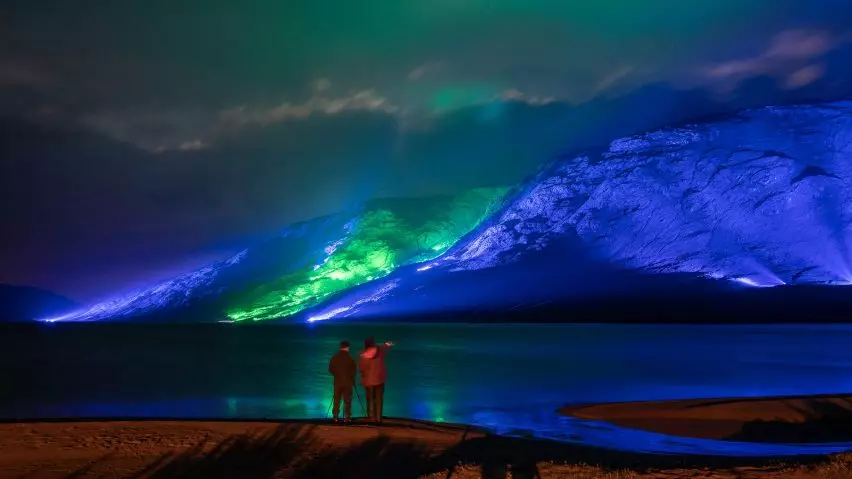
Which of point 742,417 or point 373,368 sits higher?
point 373,368

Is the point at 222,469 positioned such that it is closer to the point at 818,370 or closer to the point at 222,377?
A: the point at 222,377

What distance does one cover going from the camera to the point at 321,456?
1920 centimetres

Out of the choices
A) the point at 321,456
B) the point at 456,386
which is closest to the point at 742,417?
the point at 321,456

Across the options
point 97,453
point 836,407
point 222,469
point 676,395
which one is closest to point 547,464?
point 222,469

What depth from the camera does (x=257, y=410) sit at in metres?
35.2

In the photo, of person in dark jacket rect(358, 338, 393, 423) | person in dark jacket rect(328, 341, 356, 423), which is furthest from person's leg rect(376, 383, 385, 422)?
person in dark jacket rect(328, 341, 356, 423)

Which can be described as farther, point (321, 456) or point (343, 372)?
point (343, 372)

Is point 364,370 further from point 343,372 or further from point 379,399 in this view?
point 379,399

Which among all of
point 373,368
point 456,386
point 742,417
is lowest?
point 742,417

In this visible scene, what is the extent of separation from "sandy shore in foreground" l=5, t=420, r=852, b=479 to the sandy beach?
0.03m

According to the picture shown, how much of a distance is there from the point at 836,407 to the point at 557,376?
84.5ft

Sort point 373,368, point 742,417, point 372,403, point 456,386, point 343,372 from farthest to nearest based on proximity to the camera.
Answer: point 456,386 → point 742,417 → point 372,403 → point 343,372 → point 373,368

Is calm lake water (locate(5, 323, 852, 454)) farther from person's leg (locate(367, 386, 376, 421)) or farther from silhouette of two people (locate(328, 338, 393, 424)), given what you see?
silhouette of two people (locate(328, 338, 393, 424))

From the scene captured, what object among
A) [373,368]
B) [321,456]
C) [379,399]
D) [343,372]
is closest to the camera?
[321,456]
